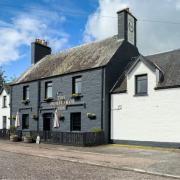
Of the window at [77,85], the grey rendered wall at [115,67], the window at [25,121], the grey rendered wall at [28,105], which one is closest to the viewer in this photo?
the grey rendered wall at [115,67]

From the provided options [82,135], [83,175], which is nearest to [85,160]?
[83,175]

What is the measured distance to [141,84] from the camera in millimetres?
22891

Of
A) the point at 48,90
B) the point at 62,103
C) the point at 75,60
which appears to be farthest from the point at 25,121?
the point at 75,60

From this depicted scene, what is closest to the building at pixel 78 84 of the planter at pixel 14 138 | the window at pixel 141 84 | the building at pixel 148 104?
the building at pixel 148 104

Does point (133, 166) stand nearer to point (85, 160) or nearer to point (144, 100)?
point (85, 160)

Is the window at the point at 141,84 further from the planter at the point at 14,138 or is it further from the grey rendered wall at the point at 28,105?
the planter at the point at 14,138

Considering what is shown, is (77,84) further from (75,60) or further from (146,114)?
(146,114)

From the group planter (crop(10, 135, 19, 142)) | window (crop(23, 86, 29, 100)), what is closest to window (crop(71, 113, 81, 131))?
planter (crop(10, 135, 19, 142))

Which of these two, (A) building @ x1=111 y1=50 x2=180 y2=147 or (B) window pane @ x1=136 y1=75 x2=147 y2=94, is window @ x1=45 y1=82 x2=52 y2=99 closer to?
(A) building @ x1=111 y1=50 x2=180 y2=147

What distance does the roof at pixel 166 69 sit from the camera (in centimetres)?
2117

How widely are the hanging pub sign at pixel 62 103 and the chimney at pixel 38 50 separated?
28.4 feet

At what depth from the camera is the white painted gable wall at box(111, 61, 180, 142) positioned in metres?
20.4

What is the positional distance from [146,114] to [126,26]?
27.3 ft

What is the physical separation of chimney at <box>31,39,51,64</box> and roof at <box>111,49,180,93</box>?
42.4ft
